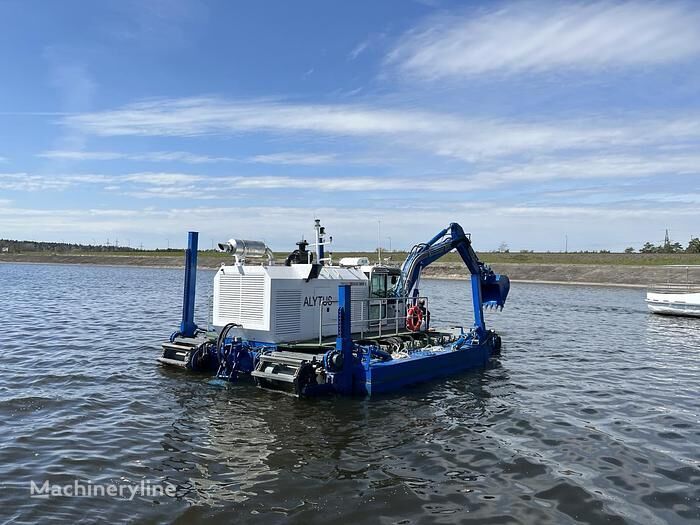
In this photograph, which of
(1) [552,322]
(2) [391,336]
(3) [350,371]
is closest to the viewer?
(3) [350,371]

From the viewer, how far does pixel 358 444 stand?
41.6 feet

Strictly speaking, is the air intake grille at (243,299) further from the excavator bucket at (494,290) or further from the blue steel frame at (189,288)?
the excavator bucket at (494,290)

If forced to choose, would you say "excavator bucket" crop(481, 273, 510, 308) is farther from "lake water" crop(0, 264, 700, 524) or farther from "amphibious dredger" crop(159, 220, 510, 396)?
"lake water" crop(0, 264, 700, 524)

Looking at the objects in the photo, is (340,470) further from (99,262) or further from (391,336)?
(99,262)

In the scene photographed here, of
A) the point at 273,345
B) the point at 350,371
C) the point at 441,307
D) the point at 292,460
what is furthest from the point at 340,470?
the point at 441,307

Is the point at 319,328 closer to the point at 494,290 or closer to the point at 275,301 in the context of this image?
the point at 275,301

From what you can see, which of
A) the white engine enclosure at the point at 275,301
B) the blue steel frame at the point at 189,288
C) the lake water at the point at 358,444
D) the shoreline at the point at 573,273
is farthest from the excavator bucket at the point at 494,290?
the shoreline at the point at 573,273

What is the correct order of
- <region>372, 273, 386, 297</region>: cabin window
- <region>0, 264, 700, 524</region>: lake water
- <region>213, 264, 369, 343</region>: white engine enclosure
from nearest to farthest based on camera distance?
<region>0, 264, 700, 524</region>: lake water < <region>213, 264, 369, 343</region>: white engine enclosure < <region>372, 273, 386, 297</region>: cabin window

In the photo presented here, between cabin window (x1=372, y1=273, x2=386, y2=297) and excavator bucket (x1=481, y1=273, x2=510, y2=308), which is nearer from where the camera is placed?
cabin window (x1=372, y1=273, x2=386, y2=297)

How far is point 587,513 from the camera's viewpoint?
9.65 metres

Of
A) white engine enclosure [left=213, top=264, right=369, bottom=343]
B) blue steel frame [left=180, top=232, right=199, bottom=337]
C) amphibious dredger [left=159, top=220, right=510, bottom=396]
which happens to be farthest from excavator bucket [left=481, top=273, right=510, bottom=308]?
blue steel frame [left=180, top=232, right=199, bottom=337]

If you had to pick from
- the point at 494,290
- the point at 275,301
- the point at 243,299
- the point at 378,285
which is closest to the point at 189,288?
the point at 243,299

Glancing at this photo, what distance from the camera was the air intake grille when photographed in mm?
17312

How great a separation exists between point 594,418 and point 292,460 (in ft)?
27.6
